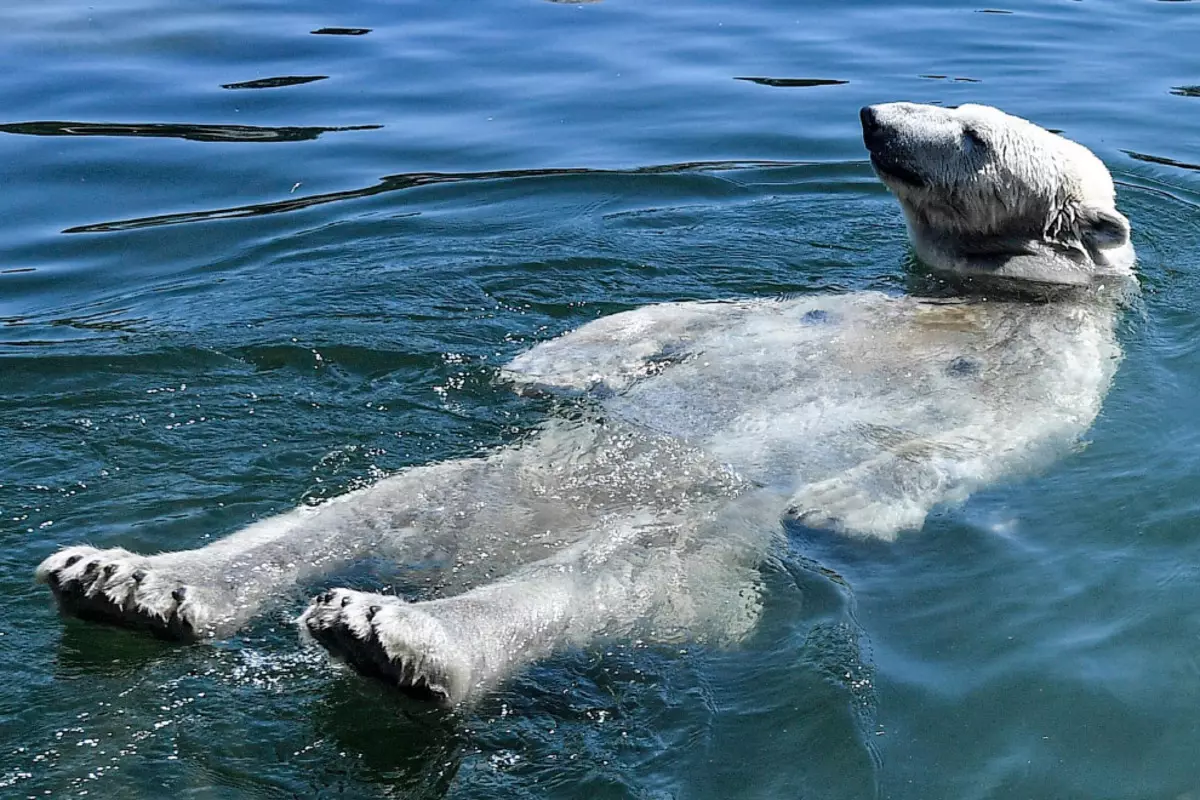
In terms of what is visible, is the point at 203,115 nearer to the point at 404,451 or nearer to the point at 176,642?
the point at 404,451

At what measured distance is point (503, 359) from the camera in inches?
249

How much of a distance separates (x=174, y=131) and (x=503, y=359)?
220 inches

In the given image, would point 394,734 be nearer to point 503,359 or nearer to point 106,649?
point 106,649

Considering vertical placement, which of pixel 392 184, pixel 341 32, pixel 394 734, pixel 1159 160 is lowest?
pixel 394 734

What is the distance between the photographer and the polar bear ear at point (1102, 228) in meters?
6.73

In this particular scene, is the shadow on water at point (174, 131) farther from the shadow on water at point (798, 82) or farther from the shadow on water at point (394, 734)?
the shadow on water at point (394, 734)

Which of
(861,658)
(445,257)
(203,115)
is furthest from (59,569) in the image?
(203,115)

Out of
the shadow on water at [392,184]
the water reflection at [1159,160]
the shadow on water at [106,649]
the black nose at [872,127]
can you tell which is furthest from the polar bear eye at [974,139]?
the shadow on water at [106,649]

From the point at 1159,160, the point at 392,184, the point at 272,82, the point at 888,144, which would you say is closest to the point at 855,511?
the point at 888,144

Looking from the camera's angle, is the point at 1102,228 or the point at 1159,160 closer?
the point at 1102,228

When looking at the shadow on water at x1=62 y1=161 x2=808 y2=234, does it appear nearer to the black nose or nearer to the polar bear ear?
the black nose

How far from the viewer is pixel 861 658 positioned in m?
4.20

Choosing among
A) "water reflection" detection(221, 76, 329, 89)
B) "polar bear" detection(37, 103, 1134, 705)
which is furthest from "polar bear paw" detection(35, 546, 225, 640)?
"water reflection" detection(221, 76, 329, 89)

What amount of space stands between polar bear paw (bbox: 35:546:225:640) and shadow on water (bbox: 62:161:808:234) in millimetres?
5171
